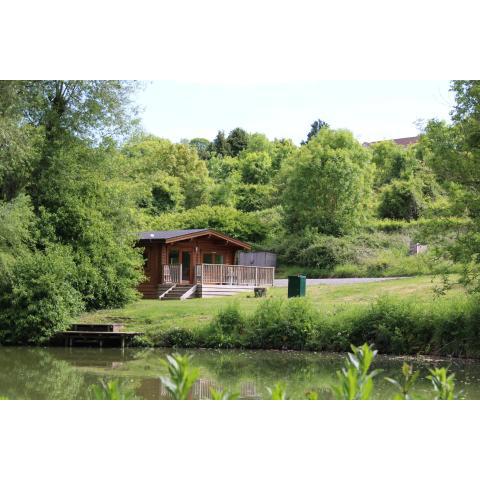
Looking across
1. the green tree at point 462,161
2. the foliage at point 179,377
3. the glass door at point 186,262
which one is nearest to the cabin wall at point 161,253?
the glass door at point 186,262

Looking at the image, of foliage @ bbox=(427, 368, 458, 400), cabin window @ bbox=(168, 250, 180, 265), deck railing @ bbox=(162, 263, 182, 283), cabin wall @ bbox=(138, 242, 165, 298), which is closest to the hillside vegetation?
cabin wall @ bbox=(138, 242, 165, 298)

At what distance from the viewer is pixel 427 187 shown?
139 feet

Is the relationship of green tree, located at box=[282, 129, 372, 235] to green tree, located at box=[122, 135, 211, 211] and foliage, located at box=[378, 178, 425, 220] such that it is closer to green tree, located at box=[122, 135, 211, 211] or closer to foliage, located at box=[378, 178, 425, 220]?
foliage, located at box=[378, 178, 425, 220]

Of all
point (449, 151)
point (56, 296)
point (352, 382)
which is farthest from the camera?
point (56, 296)

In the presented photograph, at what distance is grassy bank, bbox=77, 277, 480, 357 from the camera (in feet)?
62.4

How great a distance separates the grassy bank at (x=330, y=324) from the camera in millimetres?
19031

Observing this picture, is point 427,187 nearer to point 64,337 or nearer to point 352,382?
point 64,337

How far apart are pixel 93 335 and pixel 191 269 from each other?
10197mm

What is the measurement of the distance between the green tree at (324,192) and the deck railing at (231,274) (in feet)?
21.0

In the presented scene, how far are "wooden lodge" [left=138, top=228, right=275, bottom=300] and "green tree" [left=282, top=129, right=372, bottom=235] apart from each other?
18.3ft

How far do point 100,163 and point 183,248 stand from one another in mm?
7462

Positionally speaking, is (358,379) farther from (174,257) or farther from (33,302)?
(174,257)

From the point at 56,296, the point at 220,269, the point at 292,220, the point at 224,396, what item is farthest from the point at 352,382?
the point at 292,220

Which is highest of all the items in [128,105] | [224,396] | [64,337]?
[128,105]
